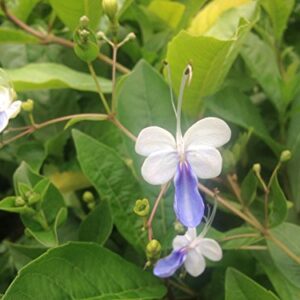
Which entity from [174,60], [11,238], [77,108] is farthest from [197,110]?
[11,238]

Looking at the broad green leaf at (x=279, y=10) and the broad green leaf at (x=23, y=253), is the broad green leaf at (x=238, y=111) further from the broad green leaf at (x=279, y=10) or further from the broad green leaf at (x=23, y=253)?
the broad green leaf at (x=23, y=253)

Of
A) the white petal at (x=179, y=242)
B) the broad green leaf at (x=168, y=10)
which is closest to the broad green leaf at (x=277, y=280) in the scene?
the white petal at (x=179, y=242)

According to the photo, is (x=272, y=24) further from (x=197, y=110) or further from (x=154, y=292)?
(x=154, y=292)

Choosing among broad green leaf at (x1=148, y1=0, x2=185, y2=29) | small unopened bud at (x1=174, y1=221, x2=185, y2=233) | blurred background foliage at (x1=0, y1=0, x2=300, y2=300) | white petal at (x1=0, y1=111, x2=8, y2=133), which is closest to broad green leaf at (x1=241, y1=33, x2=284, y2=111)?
blurred background foliage at (x1=0, y1=0, x2=300, y2=300)

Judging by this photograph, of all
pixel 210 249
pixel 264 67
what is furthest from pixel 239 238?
pixel 264 67

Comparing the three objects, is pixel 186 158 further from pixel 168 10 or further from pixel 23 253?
pixel 168 10

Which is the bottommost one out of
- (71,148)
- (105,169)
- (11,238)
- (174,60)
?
(11,238)

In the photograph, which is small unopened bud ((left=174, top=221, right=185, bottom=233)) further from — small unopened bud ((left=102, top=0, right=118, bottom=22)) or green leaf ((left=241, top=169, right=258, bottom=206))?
Result: small unopened bud ((left=102, top=0, right=118, bottom=22))
